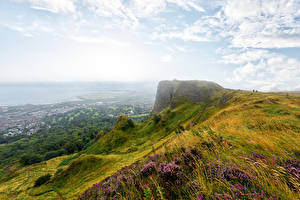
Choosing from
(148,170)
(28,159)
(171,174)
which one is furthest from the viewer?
(28,159)

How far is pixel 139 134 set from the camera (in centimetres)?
4756

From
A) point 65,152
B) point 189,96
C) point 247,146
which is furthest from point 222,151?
point 65,152

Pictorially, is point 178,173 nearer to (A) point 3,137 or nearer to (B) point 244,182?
(B) point 244,182

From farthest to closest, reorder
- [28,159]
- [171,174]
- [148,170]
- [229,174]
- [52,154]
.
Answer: [52,154]
[28,159]
[148,170]
[171,174]
[229,174]

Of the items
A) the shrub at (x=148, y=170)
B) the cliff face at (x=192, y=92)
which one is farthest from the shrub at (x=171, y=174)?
the cliff face at (x=192, y=92)

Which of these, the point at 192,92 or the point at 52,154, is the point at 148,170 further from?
the point at 52,154

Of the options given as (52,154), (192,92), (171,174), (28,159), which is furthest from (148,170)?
(28,159)

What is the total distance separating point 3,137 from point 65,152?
427ft

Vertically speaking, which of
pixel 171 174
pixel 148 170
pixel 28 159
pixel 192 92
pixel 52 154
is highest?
pixel 171 174

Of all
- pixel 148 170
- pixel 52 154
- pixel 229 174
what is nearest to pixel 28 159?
pixel 52 154

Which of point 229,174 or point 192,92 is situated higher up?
point 229,174

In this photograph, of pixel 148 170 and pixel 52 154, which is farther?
pixel 52 154

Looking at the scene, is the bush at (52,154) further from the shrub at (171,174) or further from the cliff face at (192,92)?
the shrub at (171,174)

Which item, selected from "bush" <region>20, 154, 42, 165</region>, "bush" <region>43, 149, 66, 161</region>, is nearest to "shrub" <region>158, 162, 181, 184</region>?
"bush" <region>43, 149, 66, 161</region>
